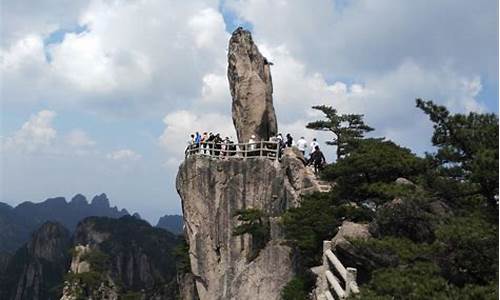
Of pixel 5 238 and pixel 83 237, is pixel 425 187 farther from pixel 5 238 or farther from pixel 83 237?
pixel 5 238

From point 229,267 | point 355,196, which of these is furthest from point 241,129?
point 355,196

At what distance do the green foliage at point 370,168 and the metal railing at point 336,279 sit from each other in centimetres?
253

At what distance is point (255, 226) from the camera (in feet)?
80.2

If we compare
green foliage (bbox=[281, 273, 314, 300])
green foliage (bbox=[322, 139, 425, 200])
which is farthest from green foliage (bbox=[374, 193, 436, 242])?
green foliage (bbox=[281, 273, 314, 300])

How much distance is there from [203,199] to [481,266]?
21793 mm

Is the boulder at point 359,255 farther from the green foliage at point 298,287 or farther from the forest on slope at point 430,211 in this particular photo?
the green foliage at point 298,287

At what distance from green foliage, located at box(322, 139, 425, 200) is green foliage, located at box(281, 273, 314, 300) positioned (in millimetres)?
4061

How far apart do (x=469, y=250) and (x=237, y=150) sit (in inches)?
765

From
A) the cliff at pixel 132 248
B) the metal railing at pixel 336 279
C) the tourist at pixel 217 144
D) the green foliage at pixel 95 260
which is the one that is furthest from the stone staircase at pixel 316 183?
the cliff at pixel 132 248

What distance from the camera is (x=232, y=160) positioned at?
90.3ft

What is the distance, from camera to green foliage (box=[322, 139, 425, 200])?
552 inches

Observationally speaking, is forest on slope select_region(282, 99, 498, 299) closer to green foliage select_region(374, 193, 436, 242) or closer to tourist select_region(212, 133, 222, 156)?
green foliage select_region(374, 193, 436, 242)

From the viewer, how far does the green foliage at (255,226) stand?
24422mm

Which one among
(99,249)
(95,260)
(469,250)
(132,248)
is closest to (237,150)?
(469,250)
